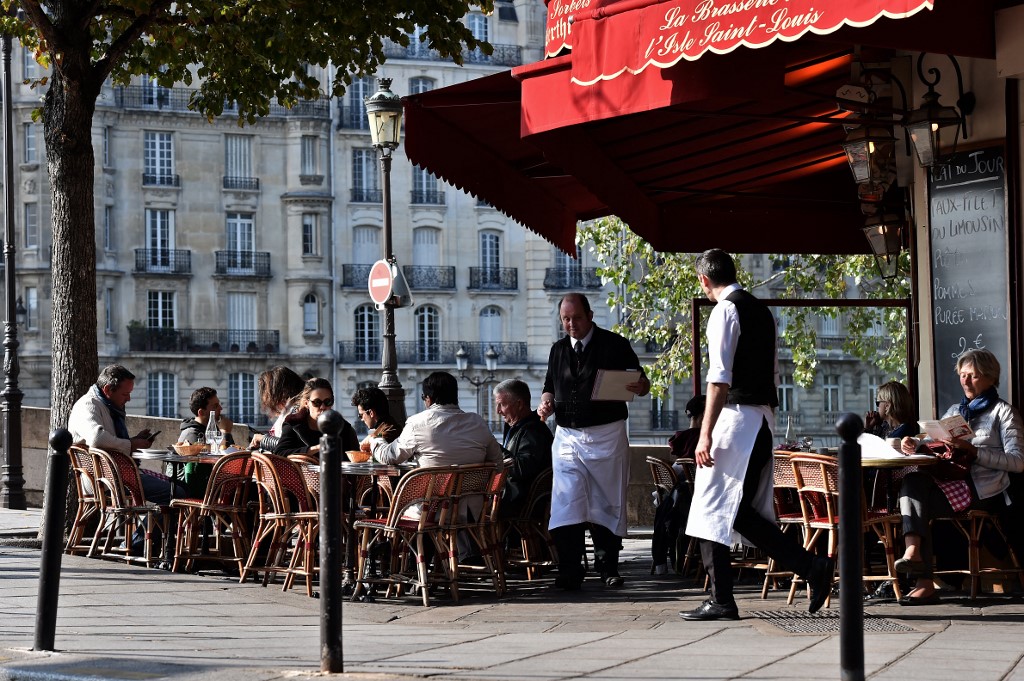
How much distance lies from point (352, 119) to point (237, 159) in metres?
5.35

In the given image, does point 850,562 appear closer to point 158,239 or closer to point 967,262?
point 967,262

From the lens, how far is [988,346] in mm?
9750

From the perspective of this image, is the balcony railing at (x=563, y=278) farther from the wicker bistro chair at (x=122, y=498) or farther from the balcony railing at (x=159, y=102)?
the wicker bistro chair at (x=122, y=498)

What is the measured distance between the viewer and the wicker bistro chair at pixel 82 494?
1100 cm

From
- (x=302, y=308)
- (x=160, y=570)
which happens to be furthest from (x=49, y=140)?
(x=302, y=308)

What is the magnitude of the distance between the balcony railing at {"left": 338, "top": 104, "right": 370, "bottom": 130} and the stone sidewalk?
56.8 metres

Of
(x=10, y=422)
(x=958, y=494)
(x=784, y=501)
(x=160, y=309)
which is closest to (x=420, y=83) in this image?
(x=160, y=309)

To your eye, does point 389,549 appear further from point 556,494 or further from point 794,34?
point 794,34

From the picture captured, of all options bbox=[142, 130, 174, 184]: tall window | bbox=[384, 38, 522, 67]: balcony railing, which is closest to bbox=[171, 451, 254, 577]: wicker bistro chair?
bbox=[142, 130, 174, 184]: tall window

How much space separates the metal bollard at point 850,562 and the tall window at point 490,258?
62.1m

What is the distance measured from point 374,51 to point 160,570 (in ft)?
16.8

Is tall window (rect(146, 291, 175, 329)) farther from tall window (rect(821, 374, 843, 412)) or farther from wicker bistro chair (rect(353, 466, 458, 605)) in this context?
wicker bistro chair (rect(353, 466, 458, 605))

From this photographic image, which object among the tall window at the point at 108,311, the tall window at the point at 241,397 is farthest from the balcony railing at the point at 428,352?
the tall window at the point at 108,311

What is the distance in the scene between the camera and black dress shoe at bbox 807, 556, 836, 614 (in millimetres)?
7738
